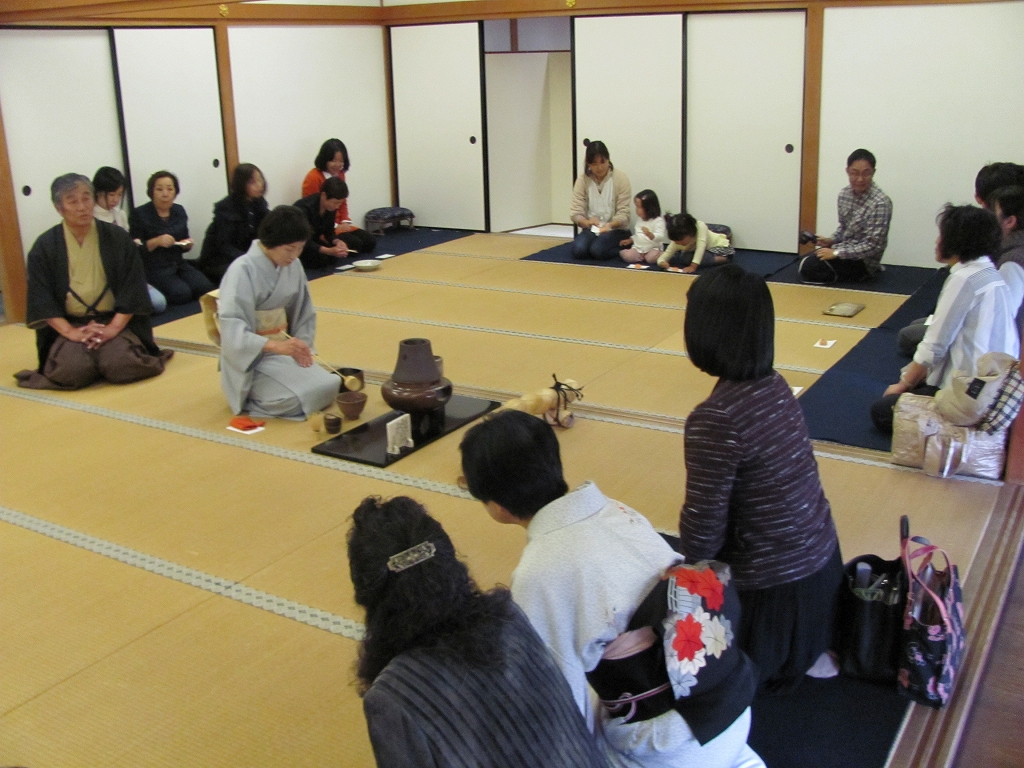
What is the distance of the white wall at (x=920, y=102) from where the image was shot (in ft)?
21.4

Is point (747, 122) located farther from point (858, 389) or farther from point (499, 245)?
point (858, 389)

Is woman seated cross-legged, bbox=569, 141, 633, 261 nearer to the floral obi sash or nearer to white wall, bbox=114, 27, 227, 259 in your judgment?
white wall, bbox=114, 27, 227, 259

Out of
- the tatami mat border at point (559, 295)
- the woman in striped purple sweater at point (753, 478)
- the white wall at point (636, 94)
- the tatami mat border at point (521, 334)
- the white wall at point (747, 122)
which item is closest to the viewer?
the woman in striped purple sweater at point (753, 478)

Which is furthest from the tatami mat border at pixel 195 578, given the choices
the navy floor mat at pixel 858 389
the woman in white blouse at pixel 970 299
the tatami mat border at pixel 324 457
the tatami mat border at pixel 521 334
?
the tatami mat border at pixel 521 334

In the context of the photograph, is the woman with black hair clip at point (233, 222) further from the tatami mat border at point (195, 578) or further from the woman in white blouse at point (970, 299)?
the woman in white blouse at point (970, 299)

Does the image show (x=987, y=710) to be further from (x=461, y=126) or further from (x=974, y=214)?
(x=461, y=126)

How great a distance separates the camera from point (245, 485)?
12.0 feet

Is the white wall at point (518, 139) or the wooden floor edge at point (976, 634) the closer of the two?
the wooden floor edge at point (976, 634)

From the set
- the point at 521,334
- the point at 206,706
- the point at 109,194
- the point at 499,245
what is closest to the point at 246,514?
the point at 206,706

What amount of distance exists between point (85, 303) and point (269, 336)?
3.51ft

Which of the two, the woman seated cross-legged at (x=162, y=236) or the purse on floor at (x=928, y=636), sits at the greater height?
the woman seated cross-legged at (x=162, y=236)

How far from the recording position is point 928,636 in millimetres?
2260

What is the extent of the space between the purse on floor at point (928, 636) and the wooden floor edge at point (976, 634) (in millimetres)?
50

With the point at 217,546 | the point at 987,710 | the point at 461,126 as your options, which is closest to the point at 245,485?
the point at 217,546
